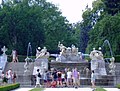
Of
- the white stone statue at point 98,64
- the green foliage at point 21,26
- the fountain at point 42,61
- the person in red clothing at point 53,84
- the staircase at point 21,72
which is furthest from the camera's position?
the green foliage at point 21,26

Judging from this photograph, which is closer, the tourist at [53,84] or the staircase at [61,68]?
the tourist at [53,84]

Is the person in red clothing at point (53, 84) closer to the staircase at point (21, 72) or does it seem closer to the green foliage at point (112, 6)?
the staircase at point (21, 72)

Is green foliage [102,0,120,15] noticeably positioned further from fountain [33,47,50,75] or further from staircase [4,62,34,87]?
staircase [4,62,34,87]

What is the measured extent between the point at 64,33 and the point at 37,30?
38.6 feet

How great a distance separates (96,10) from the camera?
7481cm

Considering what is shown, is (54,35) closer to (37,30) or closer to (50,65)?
(37,30)

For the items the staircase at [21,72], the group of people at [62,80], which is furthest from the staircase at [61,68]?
the group of people at [62,80]

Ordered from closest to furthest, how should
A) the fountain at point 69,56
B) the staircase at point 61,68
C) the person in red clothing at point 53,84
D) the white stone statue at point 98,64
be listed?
the person in red clothing at point 53,84
the staircase at point 61,68
the white stone statue at point 98,64
the fountain at point 69,56

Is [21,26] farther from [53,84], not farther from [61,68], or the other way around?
[53,84]

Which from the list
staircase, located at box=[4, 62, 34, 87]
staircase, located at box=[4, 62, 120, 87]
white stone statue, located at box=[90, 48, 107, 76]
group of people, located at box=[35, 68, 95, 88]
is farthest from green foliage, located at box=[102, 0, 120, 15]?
group of people, located at box=[35, 68, 95, 88]

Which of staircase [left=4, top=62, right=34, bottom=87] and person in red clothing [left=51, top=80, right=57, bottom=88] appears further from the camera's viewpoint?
staircase [left=4, top=62, right=34, bottom=87]

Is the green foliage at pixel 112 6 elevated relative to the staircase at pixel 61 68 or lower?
elevated

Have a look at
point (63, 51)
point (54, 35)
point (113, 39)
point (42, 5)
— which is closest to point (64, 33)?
point (54, 35)

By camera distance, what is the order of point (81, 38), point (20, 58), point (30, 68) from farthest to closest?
point (81, 38), point (20, 58), point (30, 68)
